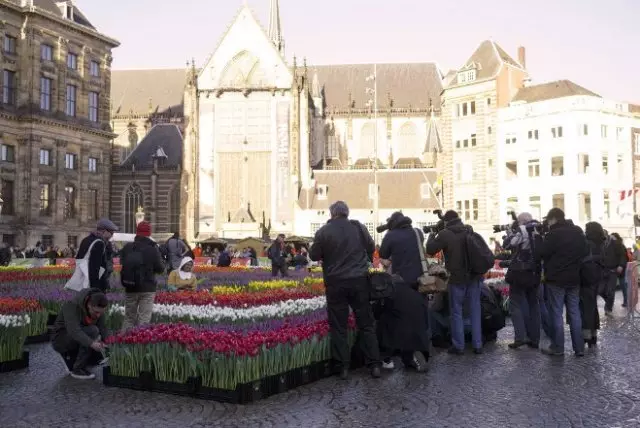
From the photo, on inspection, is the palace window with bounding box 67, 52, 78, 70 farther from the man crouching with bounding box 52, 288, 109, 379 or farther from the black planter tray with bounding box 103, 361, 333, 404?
the black planter tray with bounding box 103, 361, 333, 404

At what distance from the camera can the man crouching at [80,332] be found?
9.17 meters

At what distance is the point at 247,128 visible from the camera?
6328 cm

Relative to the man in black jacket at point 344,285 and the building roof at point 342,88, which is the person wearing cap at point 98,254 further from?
the building roof at point 342,88

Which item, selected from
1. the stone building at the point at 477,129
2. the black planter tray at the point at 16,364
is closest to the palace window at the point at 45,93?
the stone building at the point at 477,129

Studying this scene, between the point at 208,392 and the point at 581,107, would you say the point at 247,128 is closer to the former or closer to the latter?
the point at 581,107

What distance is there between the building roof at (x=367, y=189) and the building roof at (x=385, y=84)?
1020 centimetres

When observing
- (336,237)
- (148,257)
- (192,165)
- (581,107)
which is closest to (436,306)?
(336,237)

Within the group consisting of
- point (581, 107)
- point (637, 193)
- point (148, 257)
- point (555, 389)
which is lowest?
point (555, 389)

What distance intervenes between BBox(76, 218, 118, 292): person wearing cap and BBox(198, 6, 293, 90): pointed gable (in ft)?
177

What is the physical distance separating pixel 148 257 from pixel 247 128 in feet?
175

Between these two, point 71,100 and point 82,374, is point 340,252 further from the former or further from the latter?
point 71,100

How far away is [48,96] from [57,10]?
22.6 ft

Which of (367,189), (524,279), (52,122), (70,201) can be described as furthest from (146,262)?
(367,189)

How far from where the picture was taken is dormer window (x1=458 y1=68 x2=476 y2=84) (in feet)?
192
